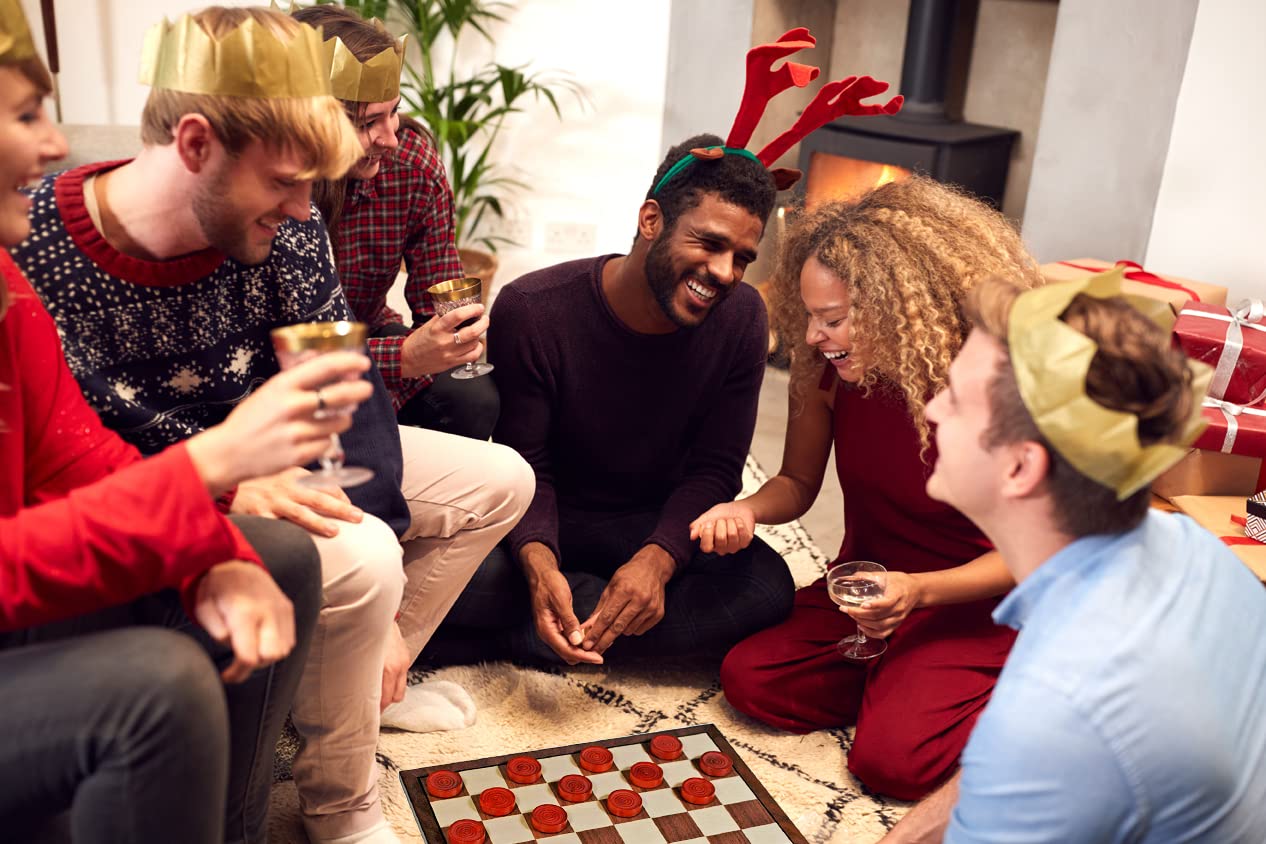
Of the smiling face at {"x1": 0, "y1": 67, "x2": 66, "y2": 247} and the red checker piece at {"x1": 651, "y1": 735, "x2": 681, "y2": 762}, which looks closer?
the smiling face at {"x1": 0, "y1": 67, "x2": 66, "y2": 247}

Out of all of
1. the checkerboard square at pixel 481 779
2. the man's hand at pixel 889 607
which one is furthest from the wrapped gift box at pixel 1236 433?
the checkerboard square at pixel 481 779

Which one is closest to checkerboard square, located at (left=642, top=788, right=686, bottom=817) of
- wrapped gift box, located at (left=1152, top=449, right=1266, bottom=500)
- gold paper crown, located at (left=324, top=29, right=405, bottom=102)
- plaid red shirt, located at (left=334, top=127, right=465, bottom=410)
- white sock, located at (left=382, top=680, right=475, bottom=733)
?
white sock, located at (left=382, top=680, right=475, bottom=733)

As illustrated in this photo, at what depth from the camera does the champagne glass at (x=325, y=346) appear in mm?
1176

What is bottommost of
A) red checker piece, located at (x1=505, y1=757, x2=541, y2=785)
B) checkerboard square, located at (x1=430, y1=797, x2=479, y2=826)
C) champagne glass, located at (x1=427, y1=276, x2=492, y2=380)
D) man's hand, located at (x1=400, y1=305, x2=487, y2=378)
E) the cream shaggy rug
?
the cream shaggy rug

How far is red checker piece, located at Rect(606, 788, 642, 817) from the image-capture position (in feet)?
6.06

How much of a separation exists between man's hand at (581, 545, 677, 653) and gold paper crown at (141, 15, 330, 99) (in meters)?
1.02

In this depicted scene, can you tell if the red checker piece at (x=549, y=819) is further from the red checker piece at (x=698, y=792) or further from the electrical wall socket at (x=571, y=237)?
the electrical wall socket at (x=571, y=237)

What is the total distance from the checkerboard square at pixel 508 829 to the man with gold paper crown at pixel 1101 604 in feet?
2.68

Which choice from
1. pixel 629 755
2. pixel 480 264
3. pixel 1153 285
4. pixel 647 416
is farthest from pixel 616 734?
pixel 480 264

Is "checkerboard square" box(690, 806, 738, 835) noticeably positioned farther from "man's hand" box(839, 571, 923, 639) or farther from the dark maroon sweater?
the dark maroon sweater

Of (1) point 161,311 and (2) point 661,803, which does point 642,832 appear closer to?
(2) point 661,803

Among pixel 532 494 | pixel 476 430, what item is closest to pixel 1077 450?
pixel 532 494

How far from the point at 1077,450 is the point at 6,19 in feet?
3.48

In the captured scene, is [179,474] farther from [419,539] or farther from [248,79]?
[419,539]
